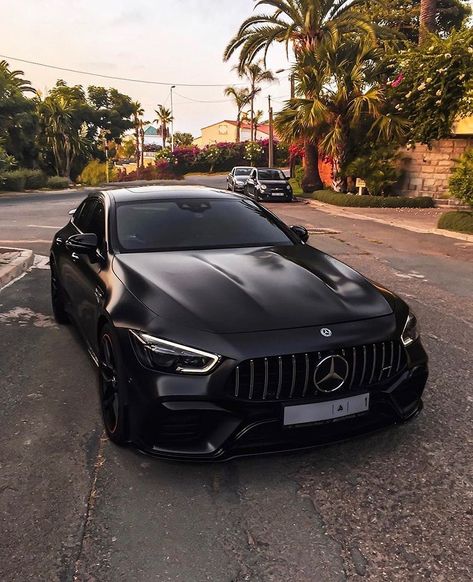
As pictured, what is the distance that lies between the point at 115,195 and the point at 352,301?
2493mm

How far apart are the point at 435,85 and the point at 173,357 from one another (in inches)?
752

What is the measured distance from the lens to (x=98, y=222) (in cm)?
457

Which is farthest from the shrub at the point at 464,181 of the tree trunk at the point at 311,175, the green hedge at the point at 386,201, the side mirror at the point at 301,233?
the tree trunk at the point at 311,175

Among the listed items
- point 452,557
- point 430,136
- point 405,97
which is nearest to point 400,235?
point 430,136

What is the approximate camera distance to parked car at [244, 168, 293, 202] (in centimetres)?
2553

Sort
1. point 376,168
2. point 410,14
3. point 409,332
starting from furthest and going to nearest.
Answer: point 410,14 → point 376,168 → point 409,332

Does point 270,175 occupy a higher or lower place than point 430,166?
lower

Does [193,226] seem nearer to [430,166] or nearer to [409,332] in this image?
[409,332]

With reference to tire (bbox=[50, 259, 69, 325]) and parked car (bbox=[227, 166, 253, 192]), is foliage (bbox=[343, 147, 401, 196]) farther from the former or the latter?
tire (bbox=[50, 259, 69, 325])

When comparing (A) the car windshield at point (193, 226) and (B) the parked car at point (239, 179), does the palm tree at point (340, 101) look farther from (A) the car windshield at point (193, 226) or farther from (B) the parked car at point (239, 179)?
(A) the car windshield at point (193, 226)

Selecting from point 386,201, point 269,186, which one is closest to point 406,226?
point 386,201

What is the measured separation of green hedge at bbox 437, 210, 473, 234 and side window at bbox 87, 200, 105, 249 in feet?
37.8

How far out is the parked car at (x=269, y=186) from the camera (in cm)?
2553

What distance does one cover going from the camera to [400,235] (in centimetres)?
1440
